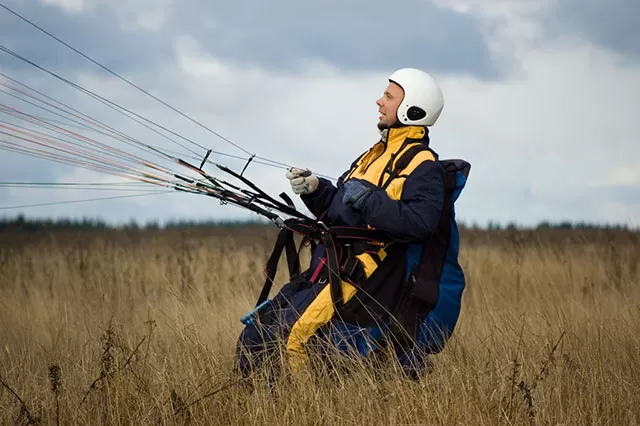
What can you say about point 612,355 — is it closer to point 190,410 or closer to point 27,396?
point 190,410

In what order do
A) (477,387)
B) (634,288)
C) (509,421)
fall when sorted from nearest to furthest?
(509,421) < (477,387) < (634,288)

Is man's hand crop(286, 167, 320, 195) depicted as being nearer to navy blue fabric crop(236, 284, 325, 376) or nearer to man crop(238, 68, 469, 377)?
man crop(238, 68, 469, 377)

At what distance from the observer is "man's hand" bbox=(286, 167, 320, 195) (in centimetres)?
526

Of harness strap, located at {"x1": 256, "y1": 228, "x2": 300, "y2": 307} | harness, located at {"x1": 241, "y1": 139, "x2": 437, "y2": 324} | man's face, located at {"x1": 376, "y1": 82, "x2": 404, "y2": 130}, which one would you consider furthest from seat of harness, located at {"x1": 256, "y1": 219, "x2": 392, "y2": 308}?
man's face, located at {"x1": 376, "y1": 82, "x2": 404, "y2": 130}

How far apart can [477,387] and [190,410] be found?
1.62 m

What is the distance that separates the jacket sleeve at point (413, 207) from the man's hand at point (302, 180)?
0.59m

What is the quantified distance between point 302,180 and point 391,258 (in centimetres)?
72

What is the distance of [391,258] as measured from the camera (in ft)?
16.8

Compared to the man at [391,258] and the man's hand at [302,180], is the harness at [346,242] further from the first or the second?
the man's hand at [302,180]

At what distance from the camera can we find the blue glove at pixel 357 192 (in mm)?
4828

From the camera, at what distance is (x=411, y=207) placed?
4859mm

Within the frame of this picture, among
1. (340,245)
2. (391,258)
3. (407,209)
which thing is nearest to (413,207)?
(407,209)


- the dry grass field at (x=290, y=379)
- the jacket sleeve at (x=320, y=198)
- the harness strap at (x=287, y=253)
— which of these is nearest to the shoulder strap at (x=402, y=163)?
the jacket sleeve at (x=320, y=198)

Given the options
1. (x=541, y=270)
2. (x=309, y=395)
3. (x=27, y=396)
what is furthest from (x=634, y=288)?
(x=27, y=396)
